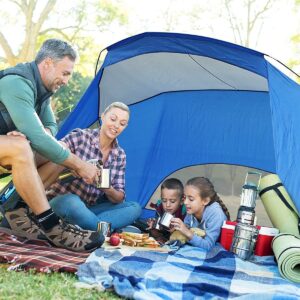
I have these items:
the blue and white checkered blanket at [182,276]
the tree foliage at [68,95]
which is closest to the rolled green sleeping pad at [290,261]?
the blue and white checkered blanket at [182,276]

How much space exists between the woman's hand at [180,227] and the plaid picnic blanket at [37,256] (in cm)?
60

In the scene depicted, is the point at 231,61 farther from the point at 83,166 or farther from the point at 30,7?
the point at 30,7

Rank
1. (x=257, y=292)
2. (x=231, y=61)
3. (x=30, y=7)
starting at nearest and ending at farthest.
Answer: (x=257, y=292), (x=231, y=61), (x=30, y=7)

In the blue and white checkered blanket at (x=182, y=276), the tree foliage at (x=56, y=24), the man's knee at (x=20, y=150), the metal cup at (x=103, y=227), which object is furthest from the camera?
the tree foliage at (x=56, y=24)

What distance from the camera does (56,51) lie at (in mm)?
2961

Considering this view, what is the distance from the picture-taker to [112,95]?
440 cm

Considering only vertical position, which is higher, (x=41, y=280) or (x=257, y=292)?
(x=257, y=292)

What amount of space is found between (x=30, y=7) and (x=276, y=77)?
41.0 feet

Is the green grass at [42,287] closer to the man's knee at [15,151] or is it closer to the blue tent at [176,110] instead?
the man's knee at [15,151]

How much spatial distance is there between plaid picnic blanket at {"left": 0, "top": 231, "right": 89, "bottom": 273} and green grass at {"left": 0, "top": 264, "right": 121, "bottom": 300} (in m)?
0.05

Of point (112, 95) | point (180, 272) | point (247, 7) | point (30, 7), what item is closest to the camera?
point (180, 272)

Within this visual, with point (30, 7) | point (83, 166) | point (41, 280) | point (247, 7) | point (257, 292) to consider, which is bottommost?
point (41, 280)

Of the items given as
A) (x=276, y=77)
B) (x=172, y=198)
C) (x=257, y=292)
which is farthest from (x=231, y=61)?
(x=257, y=292)

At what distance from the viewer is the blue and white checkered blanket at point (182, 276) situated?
2.29 m
